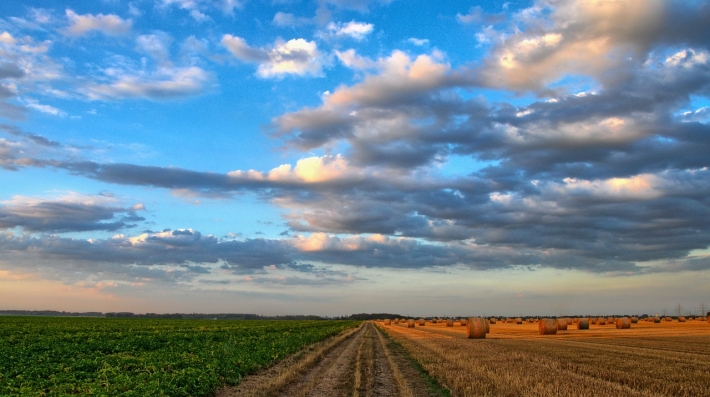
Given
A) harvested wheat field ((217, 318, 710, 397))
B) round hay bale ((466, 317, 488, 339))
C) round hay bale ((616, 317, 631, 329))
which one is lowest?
round hay bale ((616, 317, 631, 329))

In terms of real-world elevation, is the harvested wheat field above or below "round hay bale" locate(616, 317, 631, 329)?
above

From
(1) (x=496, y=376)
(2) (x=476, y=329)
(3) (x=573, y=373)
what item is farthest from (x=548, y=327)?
(1) (x=496, y=376)

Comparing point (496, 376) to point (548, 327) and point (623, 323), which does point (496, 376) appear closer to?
point (548, 327)

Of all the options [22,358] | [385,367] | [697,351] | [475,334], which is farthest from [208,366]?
[475,334]

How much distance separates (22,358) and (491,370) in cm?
1922

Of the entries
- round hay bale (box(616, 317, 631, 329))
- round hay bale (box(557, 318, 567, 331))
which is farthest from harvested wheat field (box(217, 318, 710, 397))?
round hay bale (box(616, 317, 631, 329))

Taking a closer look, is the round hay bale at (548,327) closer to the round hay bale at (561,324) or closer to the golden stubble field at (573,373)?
the round hay bale at (561,324)

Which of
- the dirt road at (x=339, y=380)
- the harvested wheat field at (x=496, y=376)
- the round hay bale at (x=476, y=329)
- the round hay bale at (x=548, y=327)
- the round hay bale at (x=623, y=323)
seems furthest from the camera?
the round hay bale at (x=623, y=323)

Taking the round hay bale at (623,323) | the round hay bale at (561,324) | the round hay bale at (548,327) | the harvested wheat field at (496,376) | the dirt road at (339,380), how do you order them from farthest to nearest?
the round hay bale at (623,323)
the round hay bale at (561,324)
the round hay bale at (548,327)
the dirt road at (339,380)
the harvested wheat field at (496,376)

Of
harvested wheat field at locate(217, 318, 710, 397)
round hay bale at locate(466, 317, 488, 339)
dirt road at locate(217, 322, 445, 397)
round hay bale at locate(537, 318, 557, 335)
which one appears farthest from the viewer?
round hay bale at locate(537, 318, 557, 335)

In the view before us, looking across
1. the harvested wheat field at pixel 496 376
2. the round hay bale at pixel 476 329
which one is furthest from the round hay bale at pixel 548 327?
the harvested wheat field at pixel 496 376

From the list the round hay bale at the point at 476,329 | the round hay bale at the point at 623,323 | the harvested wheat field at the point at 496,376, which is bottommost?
the round hay bale at the point at 623,323

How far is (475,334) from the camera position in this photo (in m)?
44.6

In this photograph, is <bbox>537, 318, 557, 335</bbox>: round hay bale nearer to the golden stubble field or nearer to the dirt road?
the golden stubble field
